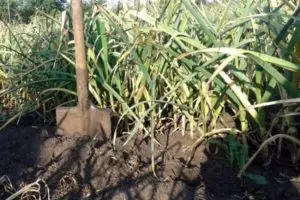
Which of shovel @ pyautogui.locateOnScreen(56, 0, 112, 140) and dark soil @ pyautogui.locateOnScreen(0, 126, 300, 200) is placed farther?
shovel @ pyautogui.locateOnScreen(56, 0, 112, 140)

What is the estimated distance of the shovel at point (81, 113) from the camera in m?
1.37

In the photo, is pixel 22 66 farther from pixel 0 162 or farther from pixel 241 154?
pixel 241 154

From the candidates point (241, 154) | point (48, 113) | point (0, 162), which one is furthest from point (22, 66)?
point (241, 154)

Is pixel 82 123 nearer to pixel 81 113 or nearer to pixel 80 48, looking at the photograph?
pixel 81 113

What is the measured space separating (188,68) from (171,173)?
353 millimetres

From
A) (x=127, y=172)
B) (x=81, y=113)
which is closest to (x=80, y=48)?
(x=81, y=113)

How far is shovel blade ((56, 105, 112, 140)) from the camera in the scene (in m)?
1.41

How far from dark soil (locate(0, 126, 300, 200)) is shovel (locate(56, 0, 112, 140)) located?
0.19 ft

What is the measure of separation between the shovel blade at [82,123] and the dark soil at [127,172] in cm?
5

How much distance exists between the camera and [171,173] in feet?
4.08

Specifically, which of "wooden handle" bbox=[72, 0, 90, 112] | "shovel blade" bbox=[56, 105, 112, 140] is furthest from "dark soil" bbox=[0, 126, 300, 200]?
"wooden handle" bbox=[72, 0, 90, 112]

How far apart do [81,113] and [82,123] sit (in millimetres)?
34

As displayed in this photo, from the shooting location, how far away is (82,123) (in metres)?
1.43

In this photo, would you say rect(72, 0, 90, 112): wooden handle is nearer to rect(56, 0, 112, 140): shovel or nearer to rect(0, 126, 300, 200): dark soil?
rect(56, 0, 112, 140): shovel
